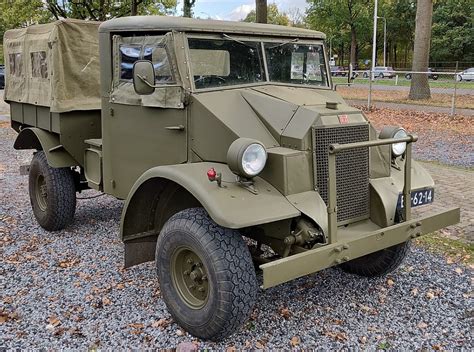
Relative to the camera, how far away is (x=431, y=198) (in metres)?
4.23

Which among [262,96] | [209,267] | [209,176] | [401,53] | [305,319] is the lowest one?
[305,319]

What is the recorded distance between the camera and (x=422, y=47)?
59.5 feet

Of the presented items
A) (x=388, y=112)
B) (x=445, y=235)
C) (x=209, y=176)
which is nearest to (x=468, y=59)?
(x=388, y=112)

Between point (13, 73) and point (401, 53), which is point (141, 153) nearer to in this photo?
point (13, 73)

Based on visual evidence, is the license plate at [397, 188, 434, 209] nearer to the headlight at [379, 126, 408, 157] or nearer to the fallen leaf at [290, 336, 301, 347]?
the headlight at [379, 126, 408, 157]

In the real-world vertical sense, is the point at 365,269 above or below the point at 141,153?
below

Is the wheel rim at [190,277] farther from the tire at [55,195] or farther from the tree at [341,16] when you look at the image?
the tree at [341,16]

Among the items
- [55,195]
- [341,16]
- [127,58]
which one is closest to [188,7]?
[55,195]

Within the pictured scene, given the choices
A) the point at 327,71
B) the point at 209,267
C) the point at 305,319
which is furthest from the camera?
the point at 327,71

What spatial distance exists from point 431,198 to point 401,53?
208 feet

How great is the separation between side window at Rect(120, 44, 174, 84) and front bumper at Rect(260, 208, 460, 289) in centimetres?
182

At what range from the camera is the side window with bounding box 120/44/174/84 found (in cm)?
416

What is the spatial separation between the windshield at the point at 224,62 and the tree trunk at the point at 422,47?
1528 centimetres

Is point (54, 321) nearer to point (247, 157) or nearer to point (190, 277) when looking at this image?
point (190, 277)
